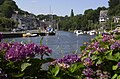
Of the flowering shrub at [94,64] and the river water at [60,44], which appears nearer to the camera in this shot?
the flowering shrub at [94,64]

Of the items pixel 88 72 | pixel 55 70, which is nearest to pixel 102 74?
pixel 88 72

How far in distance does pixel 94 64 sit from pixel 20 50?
4.10 ft

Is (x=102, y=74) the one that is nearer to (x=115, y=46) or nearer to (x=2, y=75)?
(x=115, y=46)

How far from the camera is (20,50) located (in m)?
4.57

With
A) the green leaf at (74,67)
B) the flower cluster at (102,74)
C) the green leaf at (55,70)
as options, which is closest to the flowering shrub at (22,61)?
the green leaf at (55,70)

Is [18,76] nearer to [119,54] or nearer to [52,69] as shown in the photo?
[52,69]

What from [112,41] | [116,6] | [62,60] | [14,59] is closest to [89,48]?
[112,41]

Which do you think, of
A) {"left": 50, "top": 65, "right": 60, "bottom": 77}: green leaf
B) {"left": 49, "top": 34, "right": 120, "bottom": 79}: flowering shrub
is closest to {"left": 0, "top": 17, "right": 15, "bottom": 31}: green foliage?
{"left": 49, "top": 34, "right": 120, "bottom": 79}: flowering shrub

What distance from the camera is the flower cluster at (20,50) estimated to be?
449 centimetres

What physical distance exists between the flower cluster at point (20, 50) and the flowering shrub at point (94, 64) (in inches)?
11.0

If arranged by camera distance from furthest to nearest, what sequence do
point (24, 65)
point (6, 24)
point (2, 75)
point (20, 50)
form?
1. point (6, 24)
2. point (20, 50)
3. point (24, 65)
4. point (2, 75)

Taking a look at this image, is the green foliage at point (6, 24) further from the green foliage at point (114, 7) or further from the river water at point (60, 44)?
the green foliage at point (114, 7)

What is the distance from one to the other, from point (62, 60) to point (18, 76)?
808 mm

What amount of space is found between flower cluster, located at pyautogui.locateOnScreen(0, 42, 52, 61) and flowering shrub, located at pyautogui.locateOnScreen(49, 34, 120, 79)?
279 millimetres
